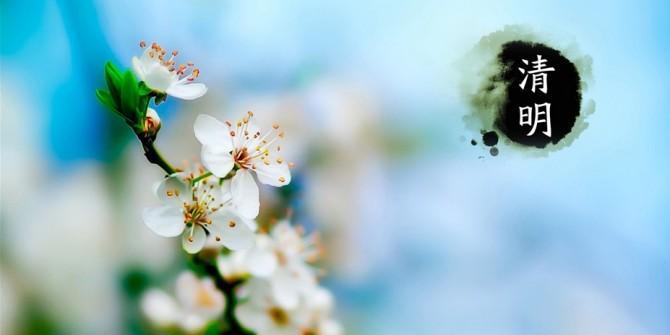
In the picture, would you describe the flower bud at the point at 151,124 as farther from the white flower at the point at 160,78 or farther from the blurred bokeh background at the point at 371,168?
the blurred bokeh background at the point at 371,168

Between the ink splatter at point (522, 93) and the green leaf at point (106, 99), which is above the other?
the ink splatter at point (522, 93)

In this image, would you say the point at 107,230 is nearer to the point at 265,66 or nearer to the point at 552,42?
A: the point at 265,66

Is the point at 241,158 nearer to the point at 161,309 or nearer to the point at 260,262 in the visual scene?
the point at 260,262

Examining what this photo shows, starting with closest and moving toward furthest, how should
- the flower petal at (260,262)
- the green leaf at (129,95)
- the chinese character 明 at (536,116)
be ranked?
the green leaf at (129,95), the flower petal at (260,262), the chinese character 明 at (536,116)

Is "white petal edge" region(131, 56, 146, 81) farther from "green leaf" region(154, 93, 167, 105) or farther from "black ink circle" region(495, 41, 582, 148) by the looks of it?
"black ink circle" region(495, 41, 582, 148)

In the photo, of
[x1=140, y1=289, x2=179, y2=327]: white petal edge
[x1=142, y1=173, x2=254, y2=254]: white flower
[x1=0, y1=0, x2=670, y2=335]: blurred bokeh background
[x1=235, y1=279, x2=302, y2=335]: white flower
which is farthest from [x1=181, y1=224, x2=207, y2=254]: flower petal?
[x1=0, y1=0, x2=670, y2=335]: blurred bokeh background

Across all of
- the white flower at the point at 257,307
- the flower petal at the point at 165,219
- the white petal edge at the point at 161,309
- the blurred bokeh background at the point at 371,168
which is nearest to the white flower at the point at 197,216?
the flower petal at the point at 165,219
